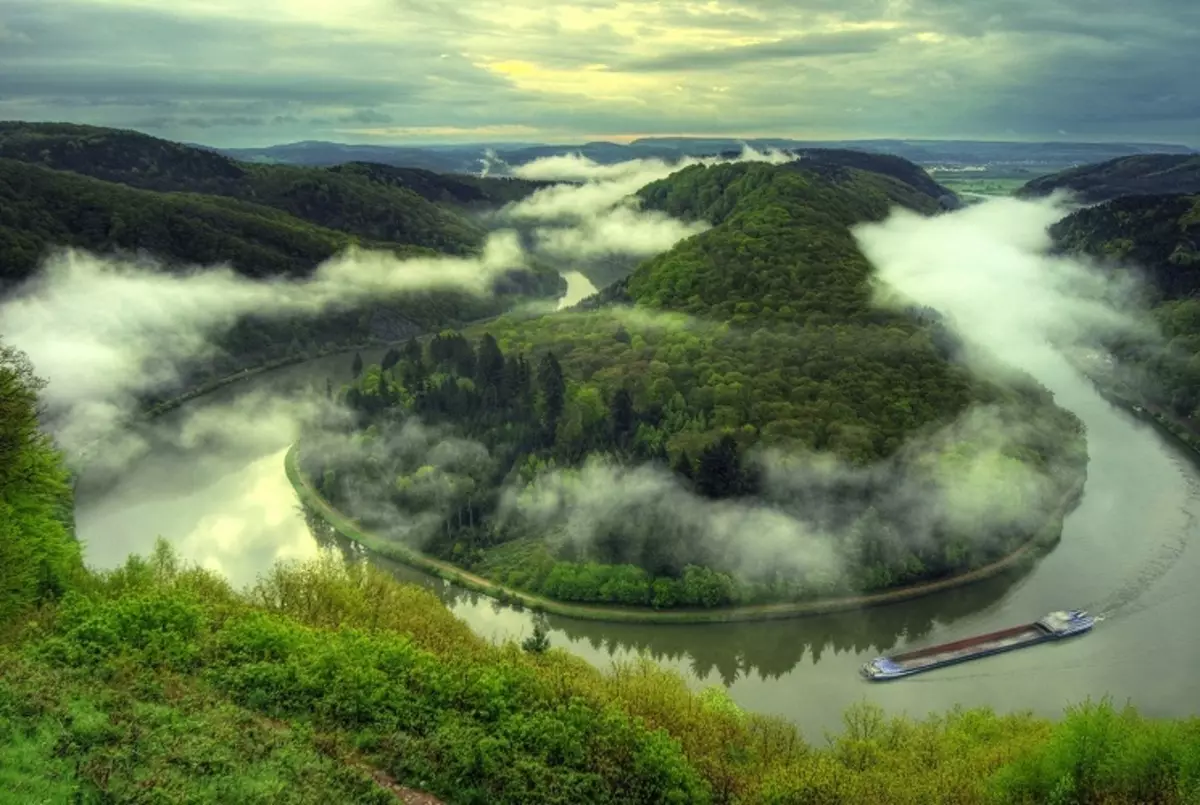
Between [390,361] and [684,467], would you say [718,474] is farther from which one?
[390,361]

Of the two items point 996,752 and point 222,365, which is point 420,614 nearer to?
point 996,752

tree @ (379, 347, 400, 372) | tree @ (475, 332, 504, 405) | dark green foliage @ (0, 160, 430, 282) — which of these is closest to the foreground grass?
tree @ (475, 332, 504, 405)

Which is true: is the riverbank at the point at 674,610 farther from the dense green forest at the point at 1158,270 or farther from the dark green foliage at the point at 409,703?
the dense green forest at the point at 1158,270

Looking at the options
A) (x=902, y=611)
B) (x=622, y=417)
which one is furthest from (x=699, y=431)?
(x=902, y=611)

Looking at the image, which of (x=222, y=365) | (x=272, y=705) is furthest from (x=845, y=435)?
(x=222, y=365)

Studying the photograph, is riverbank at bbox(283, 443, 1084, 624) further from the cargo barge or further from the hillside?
the hillside
